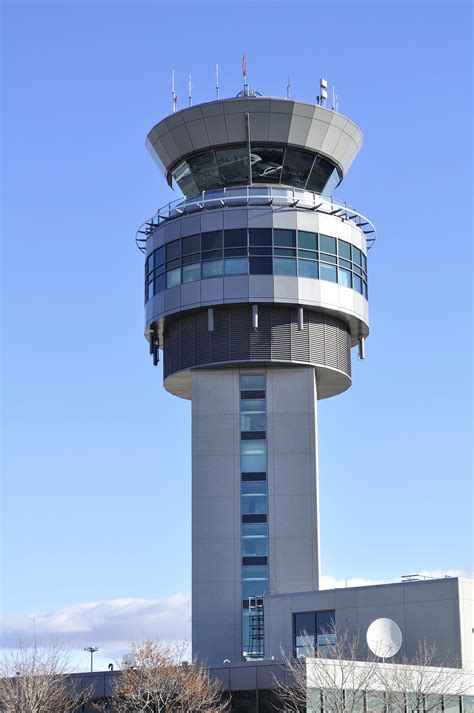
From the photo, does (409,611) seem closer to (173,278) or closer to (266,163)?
(173,278)

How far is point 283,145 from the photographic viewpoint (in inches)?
3236

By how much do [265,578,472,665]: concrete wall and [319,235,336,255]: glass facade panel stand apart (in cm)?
2222

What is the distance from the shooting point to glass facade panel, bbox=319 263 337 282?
8019 cm

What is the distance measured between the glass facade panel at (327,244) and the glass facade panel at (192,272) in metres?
7.70

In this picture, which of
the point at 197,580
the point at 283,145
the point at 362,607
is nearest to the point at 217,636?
the point at 197,580

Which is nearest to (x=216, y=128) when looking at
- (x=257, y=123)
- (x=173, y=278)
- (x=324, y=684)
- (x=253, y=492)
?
(x=257, y=123)

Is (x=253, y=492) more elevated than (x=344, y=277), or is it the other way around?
(x=344, y=277)

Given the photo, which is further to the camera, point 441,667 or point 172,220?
point 172,220

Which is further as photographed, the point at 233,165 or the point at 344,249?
the point at 233,165

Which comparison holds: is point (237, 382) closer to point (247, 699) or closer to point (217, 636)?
point (217, 636)

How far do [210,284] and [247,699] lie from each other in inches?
1119

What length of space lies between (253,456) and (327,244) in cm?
1399

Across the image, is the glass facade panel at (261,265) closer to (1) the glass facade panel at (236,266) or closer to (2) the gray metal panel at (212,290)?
(1) the glass facade panel at (236,266)

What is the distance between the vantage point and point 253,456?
78750mm
